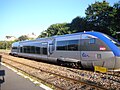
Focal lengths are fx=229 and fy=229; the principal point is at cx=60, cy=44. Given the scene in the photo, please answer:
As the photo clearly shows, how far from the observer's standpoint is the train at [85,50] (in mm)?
15344

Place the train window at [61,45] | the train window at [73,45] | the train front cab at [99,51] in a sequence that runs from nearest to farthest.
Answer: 1. the train front cab at [99,51]
2. the train window at [73,45]
3. the train window at [61,45]

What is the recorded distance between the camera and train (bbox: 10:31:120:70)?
50.3 ft

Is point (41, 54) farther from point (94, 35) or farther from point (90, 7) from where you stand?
point (90, 7)

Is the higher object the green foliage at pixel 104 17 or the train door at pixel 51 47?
the green foliage at pixel 104 17

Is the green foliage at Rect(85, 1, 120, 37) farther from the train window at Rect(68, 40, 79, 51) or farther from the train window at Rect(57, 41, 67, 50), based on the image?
the train window at Rect(68, 40, 79, 51)

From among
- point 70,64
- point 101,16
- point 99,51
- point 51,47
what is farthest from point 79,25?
point 99,51

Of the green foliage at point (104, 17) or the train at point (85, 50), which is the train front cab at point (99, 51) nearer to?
the train at point (85, 50)

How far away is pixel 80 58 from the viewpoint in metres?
17.7

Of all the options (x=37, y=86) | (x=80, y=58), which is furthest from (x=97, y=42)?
(x=37, y=86)

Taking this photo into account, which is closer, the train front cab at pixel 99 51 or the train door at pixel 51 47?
the train front cab at pixel 99 51

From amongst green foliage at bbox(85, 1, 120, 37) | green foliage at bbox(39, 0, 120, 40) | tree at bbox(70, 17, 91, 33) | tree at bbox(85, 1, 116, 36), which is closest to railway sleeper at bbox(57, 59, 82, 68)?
green foliage at bbox(39, 0, 120, 40)

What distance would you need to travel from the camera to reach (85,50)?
56.4 feet

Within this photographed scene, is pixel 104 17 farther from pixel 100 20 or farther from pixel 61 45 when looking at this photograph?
pixel 61 45

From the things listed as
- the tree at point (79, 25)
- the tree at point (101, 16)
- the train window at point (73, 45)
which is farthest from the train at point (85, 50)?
the tree at point (79, 25)
